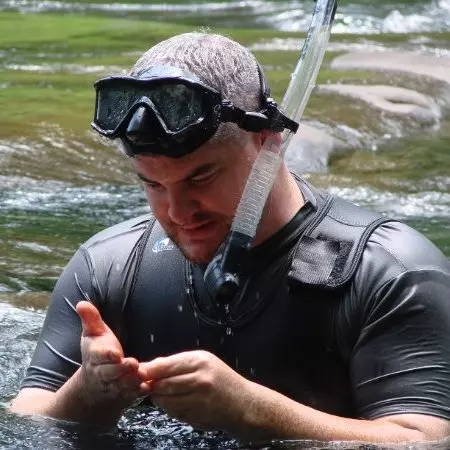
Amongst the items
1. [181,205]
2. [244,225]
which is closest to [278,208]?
[244,225]

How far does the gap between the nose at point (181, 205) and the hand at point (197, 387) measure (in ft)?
1.11

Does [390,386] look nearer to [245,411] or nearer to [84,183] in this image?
[245,411]

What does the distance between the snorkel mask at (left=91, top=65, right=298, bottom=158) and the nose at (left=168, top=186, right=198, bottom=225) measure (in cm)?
8

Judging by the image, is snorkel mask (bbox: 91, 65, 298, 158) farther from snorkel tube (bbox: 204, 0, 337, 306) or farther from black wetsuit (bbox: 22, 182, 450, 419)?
black wetsuit (bbox: 22, 182, 450, 419)

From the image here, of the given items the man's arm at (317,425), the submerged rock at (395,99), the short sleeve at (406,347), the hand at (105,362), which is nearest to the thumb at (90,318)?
the hand at (105,362)

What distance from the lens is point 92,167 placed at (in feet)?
26.7

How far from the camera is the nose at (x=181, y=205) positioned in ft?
8.94

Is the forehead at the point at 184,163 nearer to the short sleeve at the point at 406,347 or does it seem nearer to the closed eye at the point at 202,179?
the closed eye at the point at 202,179

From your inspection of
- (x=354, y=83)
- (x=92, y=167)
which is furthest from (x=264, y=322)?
(x=354, y=83)

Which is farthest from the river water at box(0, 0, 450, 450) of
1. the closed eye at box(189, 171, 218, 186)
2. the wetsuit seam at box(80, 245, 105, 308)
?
the closed eye at box(189, 171, 218, 186)

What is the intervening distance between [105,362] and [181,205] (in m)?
0.41

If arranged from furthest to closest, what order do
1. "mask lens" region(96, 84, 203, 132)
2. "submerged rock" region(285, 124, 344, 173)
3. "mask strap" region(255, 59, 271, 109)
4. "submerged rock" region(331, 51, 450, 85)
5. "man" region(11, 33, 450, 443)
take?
1. "submerged rock" region(331, 51, 450, 85)
2. "submerged rock" region(285, 124, 344, 173)
3. "mask strap" region(255, 59, 271, 109)
4. "mask lens" region(96, 84, 203, 132)
5. "man" region(11, 33, 450, 443)

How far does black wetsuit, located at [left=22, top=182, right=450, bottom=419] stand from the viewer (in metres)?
2.79

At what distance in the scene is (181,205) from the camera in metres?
2.73
